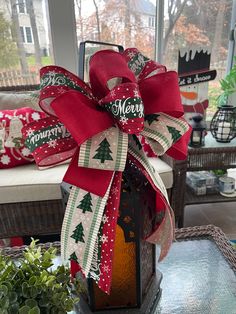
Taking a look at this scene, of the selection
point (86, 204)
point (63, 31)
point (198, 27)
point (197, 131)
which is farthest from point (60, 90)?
point (198, 27)

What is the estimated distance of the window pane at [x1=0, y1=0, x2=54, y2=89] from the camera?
68.6 inches

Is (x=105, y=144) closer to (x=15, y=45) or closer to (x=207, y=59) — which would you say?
(x=207, y=59)

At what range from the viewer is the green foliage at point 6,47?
1.76 m

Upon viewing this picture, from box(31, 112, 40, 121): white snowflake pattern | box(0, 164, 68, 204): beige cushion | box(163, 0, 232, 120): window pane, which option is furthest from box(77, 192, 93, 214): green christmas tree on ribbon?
box(163, 0, 232, 120): window pane

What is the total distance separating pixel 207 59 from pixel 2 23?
4.23 ft

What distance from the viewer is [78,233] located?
430mm

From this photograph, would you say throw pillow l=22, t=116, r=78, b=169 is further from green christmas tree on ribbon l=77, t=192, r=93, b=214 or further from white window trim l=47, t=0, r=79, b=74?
white window trim l=47, t=0, r=79, b=74

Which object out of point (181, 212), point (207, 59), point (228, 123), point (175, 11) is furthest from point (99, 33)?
point (181, 212)

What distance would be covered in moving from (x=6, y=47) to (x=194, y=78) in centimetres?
123

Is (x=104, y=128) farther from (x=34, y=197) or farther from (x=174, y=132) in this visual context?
(x=34, y=197)

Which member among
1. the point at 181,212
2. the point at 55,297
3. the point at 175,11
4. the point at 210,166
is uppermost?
the point at 175,11

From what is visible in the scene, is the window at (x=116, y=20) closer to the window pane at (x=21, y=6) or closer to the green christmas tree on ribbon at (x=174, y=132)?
the window pane at (x=21, y=6)

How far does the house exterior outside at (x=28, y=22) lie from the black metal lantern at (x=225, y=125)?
47.5 inches

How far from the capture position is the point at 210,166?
1474 millimetres
